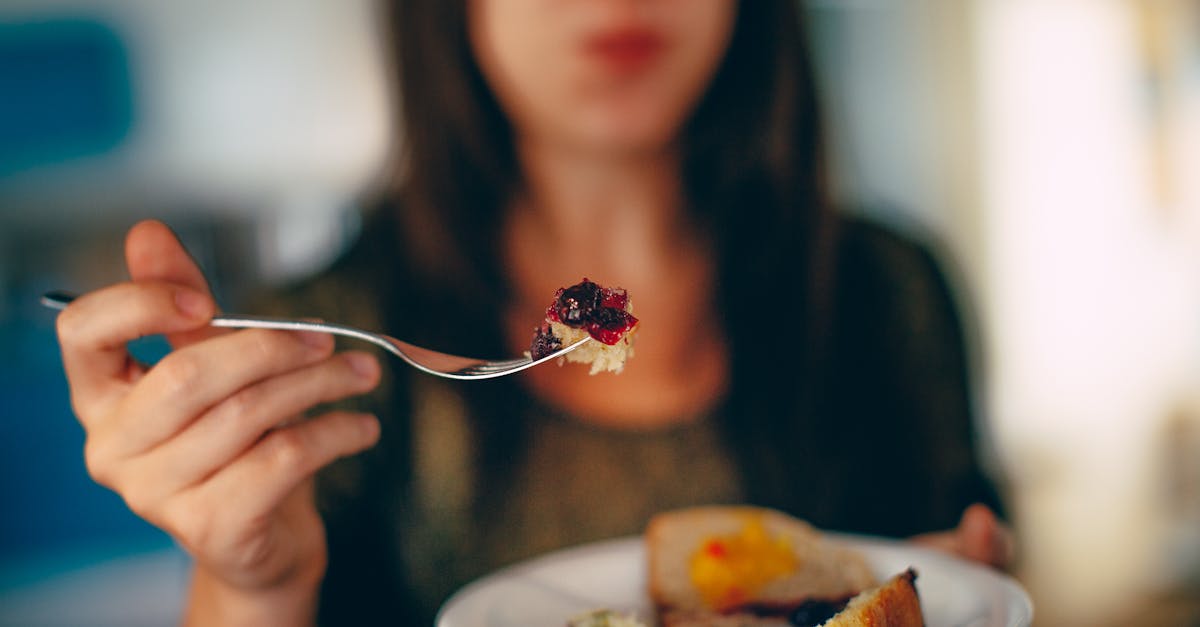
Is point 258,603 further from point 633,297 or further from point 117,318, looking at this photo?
point 633,297

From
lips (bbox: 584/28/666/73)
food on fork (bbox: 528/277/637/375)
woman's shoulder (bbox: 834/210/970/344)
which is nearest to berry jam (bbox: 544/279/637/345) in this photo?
food on fork (bbox: 528/277/637/375)

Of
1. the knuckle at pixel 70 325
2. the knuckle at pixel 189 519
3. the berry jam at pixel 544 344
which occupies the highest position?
the knuckle at pixel 70 325

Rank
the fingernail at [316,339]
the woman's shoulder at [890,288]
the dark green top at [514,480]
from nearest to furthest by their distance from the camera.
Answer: the fingernail at [316,339] < the dark green top at [514,480] < the woman's shoulder at [890,288]

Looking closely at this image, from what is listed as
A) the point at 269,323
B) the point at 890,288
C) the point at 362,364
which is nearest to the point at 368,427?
the point at 362,364

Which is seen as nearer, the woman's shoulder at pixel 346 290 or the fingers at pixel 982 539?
the fingers at pixel 982 539

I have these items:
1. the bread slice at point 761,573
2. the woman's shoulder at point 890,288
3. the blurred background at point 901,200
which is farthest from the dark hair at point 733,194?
the bread slice at point 761,573

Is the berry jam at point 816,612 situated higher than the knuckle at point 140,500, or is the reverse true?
the knuckle at point 140,500

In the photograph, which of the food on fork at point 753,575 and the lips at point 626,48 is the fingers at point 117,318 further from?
the lips at point 626,48
